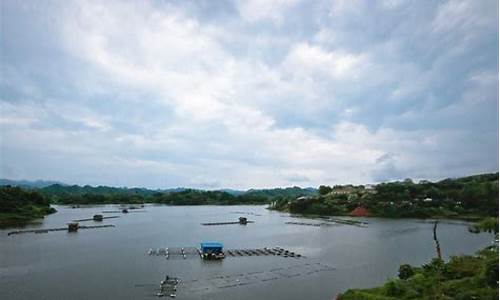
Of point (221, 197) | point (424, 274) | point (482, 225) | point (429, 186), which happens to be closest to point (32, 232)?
point (424, 274)

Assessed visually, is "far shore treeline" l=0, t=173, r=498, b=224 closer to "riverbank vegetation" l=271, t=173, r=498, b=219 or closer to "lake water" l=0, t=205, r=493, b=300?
"riverbank vegetation" l=271, t=173, r=498, b=219

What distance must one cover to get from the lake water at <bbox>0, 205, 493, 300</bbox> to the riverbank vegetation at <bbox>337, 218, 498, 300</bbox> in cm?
415

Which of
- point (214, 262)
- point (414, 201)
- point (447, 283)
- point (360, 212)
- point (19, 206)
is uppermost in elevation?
point (414, 201)

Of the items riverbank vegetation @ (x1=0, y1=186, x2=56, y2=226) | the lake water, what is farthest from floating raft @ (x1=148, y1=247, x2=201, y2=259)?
riverbank vegetation @ (x1=0, y1=186, x2=56, y2=226)

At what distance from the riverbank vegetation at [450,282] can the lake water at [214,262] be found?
4.15m

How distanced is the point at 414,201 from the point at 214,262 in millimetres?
52709

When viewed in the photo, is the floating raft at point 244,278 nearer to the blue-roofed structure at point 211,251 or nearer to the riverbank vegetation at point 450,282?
the blue-roofed structure at point 211,251

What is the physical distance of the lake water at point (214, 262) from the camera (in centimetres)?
2525

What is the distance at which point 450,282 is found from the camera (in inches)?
750

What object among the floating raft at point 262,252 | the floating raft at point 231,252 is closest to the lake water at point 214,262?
the floating raft at point 231,252

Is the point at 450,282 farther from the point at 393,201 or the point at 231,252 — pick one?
the point at 393,201

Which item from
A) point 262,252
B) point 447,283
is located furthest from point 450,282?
point 262,252

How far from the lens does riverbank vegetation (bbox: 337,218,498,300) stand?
16.1 metres

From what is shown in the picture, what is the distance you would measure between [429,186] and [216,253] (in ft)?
189
